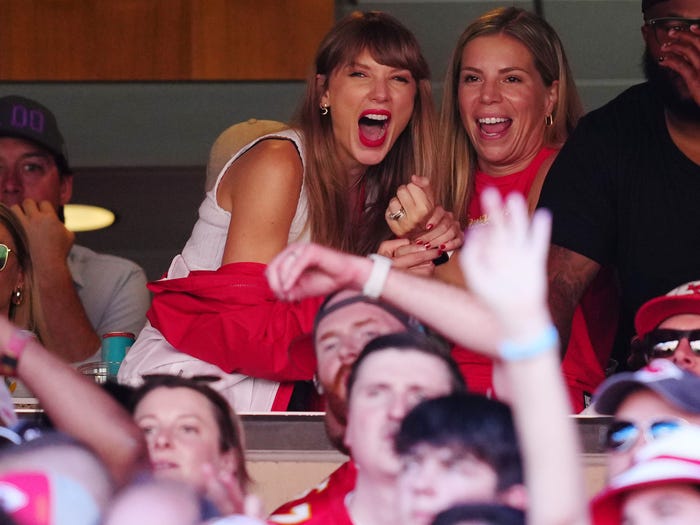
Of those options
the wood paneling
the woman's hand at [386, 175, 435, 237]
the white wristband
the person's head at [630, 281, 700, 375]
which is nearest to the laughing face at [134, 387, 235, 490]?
the white wristband

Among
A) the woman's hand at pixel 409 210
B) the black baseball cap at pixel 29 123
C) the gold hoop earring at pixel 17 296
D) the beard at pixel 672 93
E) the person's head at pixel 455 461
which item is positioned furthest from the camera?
the black baseball cap at pixel 29 123

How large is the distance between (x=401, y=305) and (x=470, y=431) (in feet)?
0.87

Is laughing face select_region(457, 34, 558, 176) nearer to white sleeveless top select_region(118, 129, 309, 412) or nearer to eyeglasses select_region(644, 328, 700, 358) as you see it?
white sleeveless top select_region(118, 129, 309, 412)

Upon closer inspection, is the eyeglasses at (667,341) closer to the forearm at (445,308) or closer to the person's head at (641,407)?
the person's head at (641,407)

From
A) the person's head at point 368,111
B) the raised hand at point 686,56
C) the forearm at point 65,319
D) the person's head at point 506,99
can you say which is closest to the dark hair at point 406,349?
the person's head at point 368,111

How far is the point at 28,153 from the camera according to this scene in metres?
3.85

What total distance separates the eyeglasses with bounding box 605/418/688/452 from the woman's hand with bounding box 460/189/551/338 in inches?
13.4

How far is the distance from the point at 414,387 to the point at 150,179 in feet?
9.41

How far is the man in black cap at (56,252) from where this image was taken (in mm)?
3570

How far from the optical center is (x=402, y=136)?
3.18 meters

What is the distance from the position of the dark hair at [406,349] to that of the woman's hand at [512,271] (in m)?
0.35

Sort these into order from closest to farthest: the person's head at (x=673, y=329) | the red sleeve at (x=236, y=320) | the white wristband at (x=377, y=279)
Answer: the white wristband at (x=377, y=279)
the person's head at (x=673, y=329)
the red sleeve at (x=236, y=320)

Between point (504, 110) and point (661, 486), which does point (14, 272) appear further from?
point (661, 486)

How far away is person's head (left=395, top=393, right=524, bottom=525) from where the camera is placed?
5.08 ft
